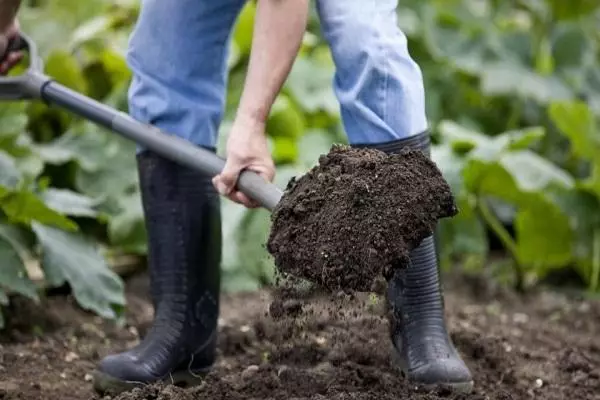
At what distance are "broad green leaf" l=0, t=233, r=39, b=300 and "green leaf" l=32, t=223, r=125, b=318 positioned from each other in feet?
0.36

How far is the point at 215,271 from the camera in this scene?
2.75 m

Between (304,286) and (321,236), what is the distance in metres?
0.13

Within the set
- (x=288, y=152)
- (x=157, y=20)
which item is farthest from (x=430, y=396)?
(x=288, y=152)

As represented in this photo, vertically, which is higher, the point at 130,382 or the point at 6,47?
the point at 6,47

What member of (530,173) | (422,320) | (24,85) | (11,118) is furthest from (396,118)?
(530,173)

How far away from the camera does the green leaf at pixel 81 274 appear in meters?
3.14

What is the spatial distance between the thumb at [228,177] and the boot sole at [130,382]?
44 cm

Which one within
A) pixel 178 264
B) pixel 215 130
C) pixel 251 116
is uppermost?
pixel 251 116

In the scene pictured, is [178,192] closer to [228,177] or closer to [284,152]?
[228,177]

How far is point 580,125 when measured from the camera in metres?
3.94

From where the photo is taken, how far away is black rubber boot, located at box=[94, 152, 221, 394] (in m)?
2.67

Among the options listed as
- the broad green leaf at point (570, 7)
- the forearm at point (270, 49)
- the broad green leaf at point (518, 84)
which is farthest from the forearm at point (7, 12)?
the broad green leaf at point (570, 7)

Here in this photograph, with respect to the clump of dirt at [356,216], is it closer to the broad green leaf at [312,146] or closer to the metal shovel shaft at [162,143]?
the metal shovel shaft at [162,143]

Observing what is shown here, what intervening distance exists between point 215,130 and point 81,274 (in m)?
0.70
